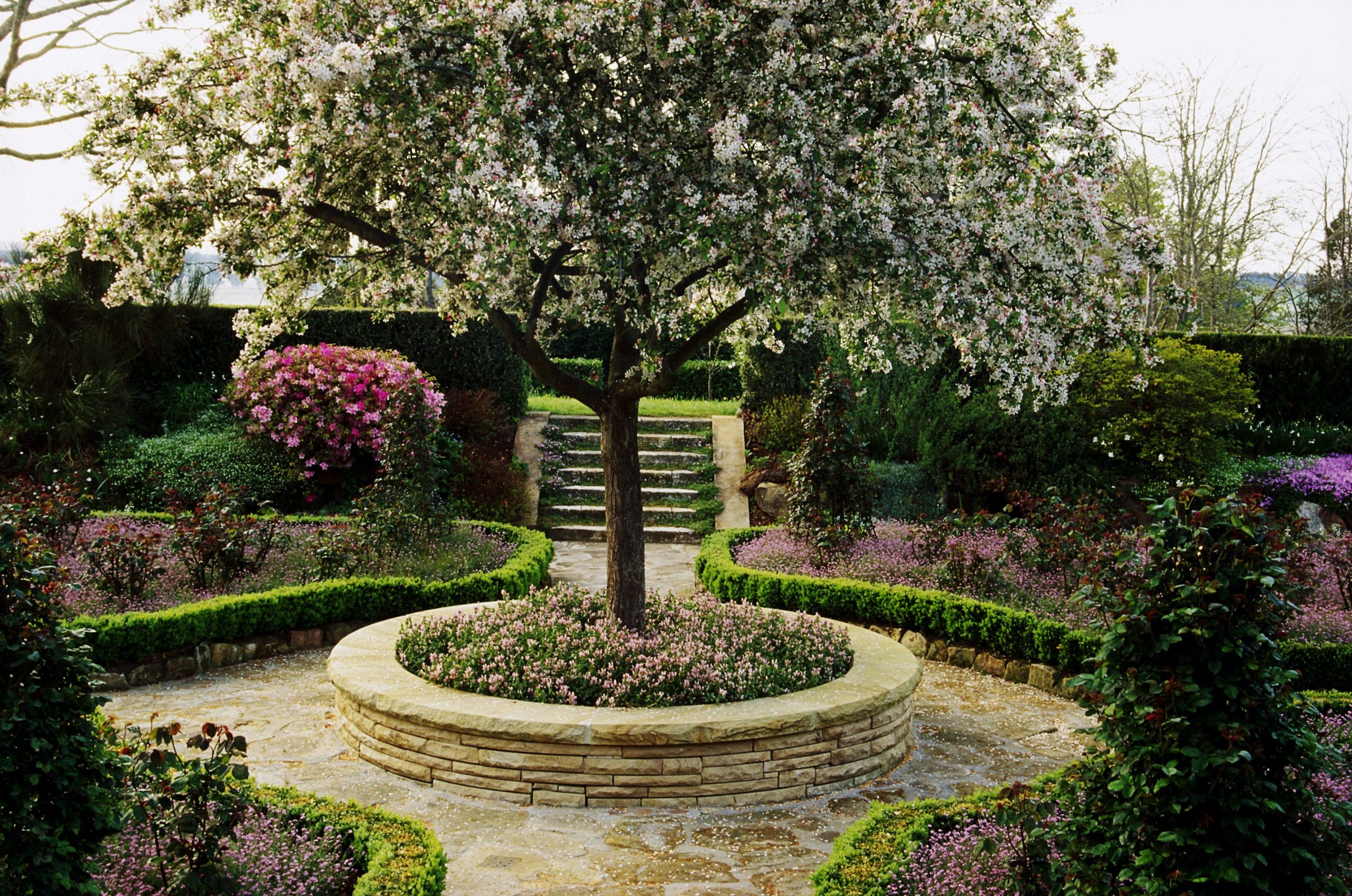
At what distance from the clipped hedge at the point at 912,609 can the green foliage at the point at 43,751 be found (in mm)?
5926

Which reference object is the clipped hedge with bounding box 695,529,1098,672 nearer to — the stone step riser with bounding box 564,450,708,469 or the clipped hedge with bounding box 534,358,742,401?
the stone step riser with bounding box 564,450,708,469

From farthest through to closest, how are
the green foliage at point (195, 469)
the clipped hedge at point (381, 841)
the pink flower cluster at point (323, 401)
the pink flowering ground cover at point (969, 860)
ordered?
1. the pink flower cluster at point (323, 401)
2. the green foliage at point (195, 469)
3. the clipped hedge at point (381, 841)
4. the pink flowering ground cover at point (969, 860)

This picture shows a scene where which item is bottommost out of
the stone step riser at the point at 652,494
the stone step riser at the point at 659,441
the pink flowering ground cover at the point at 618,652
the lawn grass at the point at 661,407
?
the pink flowering ground cover at the point at 618,652

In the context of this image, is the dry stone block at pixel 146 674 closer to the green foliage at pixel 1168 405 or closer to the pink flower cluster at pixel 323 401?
the pink flower cluster at pixel 323 401

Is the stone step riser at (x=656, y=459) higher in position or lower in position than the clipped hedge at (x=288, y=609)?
higher

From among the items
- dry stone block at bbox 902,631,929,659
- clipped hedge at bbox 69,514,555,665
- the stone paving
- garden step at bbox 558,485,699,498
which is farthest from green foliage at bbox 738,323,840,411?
the stone paving

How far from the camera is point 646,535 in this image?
13.3m

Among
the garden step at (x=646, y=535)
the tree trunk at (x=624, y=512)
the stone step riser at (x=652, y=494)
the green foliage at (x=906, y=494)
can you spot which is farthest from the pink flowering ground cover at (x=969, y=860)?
the stone step riser at (x=652, y=494)

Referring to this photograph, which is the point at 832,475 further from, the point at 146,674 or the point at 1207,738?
the point at 1207,738

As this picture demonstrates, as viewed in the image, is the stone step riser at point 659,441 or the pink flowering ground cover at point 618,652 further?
the stone step riser at point 659,441

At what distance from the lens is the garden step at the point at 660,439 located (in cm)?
1571

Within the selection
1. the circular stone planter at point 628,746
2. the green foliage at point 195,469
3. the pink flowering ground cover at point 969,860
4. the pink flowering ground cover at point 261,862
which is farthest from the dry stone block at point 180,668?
the pink flowering ground cover at point 969,860

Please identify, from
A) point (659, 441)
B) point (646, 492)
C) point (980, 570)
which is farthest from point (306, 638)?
point (659, 441)

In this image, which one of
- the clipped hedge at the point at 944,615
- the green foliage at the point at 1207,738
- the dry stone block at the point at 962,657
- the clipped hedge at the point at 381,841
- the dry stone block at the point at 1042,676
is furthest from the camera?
the dry stone block at the point at 962,657
